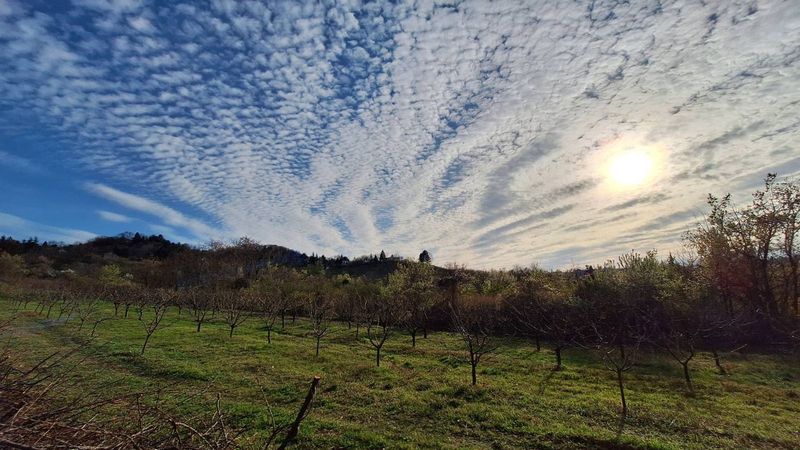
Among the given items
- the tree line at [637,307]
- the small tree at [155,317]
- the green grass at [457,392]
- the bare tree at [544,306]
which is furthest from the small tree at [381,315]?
the small tree at [155,317]

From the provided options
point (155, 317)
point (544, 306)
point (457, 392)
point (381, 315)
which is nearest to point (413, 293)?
point (381, 315)

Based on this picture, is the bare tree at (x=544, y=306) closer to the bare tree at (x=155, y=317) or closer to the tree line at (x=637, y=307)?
the tree line at (x=637, y=307)

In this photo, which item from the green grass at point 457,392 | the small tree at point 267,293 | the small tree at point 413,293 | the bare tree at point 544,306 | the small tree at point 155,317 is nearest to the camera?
the green grass at point 457,392

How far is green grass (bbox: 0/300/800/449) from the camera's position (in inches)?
452

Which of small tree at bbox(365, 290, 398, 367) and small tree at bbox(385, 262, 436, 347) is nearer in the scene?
small tree at bbox(365, 290, 398, 367)

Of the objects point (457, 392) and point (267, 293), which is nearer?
point (457, 392)

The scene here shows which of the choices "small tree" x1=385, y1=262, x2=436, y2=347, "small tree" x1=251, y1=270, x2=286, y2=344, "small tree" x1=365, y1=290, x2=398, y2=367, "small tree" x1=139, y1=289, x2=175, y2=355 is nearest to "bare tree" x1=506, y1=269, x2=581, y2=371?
"small tree" x1=385, y1=262, x2=436, y2=347

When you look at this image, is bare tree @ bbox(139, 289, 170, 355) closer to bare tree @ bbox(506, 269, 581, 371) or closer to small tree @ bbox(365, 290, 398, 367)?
small tree @ bbox(365, 290, 398, 367)

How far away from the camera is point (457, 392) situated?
15.3 m

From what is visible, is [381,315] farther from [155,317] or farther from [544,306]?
[155,317]

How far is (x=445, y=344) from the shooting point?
99.8 feet

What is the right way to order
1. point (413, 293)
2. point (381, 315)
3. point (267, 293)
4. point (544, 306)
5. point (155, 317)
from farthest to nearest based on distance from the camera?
point (267, 293) → point (413, 293) → point (381, 315) → point (544, 306) → point (155, 317)

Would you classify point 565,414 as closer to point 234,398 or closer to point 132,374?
point 234,398

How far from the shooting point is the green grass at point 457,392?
11.5m
